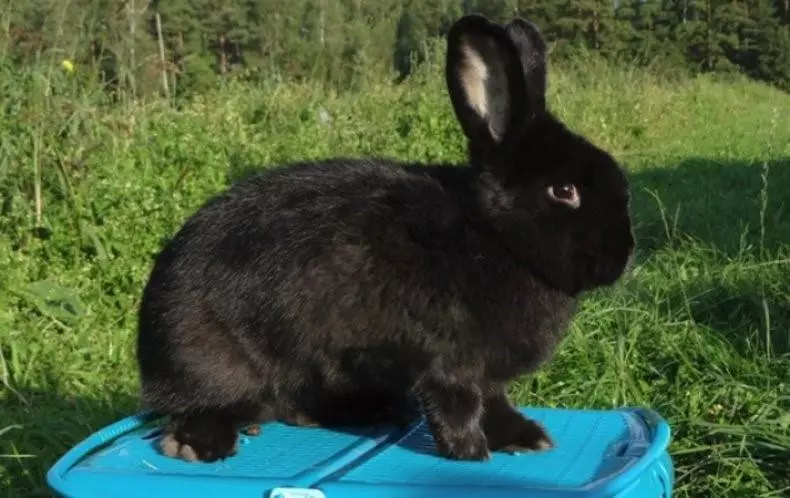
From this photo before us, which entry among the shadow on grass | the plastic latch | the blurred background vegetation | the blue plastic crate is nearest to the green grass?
the shadow on grass

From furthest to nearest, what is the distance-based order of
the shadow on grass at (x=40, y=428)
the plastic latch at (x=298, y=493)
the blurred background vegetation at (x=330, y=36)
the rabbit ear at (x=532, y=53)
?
the blurred background vegetation at (x=330, y=36)
the shadow on grass at (x=40, y=428)
the rabbit ear at (x=532, y=53)
the plastic latch at (x=298, y=493)

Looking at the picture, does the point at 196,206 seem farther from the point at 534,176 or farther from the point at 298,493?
the point at 298,493

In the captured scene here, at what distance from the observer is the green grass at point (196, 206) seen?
2.73m

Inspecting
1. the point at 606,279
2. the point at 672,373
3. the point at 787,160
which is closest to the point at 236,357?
the point at 606,279

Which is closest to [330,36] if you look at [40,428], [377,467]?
[40,428]

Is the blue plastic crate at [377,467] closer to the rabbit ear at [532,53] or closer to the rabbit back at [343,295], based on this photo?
the rabbit back at [343,295]

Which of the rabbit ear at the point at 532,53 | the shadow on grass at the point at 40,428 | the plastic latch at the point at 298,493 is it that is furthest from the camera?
the shadow on grass at the point at 40,428

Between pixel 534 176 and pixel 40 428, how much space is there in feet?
5.26

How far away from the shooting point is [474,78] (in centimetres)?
201

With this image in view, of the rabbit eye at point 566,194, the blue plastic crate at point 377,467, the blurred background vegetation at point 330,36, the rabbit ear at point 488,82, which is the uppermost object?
the rabbit ear at point 488,82

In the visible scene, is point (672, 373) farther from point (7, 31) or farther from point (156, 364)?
point (7, 31)

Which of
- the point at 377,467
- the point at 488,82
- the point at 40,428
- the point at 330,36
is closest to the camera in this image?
the point at 377,467

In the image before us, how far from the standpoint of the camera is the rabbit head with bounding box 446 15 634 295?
194 cm

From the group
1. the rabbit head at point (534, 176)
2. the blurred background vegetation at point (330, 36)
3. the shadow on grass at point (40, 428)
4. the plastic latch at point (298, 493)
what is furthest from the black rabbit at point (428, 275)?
→ the blurred background vegetation at point (330, 36)
